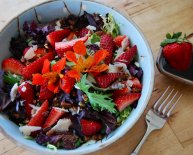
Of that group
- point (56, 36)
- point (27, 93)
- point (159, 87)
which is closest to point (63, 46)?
point (56, 36)

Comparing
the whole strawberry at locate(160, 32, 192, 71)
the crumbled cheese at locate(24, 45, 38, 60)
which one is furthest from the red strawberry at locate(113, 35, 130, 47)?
the crumbled cheese at locate(24, 45, 38, 60)

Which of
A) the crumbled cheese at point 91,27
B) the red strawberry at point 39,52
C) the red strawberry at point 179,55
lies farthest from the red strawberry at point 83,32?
the red strawberry at point 179,55

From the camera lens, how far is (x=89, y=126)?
2.59 ft

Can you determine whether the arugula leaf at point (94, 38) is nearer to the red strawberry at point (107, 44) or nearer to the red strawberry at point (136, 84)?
the red strawberry at point (107, 44)

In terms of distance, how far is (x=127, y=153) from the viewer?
33.1 inches

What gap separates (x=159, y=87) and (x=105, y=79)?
7.6 inches

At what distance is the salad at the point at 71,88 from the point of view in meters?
0.79

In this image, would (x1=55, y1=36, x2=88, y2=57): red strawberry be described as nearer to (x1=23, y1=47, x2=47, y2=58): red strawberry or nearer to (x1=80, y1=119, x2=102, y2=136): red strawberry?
(x1=23, y1=47, x2=47, y2=58): red strawberry

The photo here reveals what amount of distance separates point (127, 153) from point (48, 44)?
14.0 inches

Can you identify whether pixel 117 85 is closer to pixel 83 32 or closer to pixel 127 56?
pixel 127 56

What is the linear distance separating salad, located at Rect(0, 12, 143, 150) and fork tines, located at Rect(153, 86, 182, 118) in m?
0.09

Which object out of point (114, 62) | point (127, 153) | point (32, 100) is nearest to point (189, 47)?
point (114, 62)

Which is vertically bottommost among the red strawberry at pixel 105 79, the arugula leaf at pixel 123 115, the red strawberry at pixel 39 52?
the arugula leaf at pixel 123 115

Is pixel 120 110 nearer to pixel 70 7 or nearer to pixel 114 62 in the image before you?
pixel 114 62
